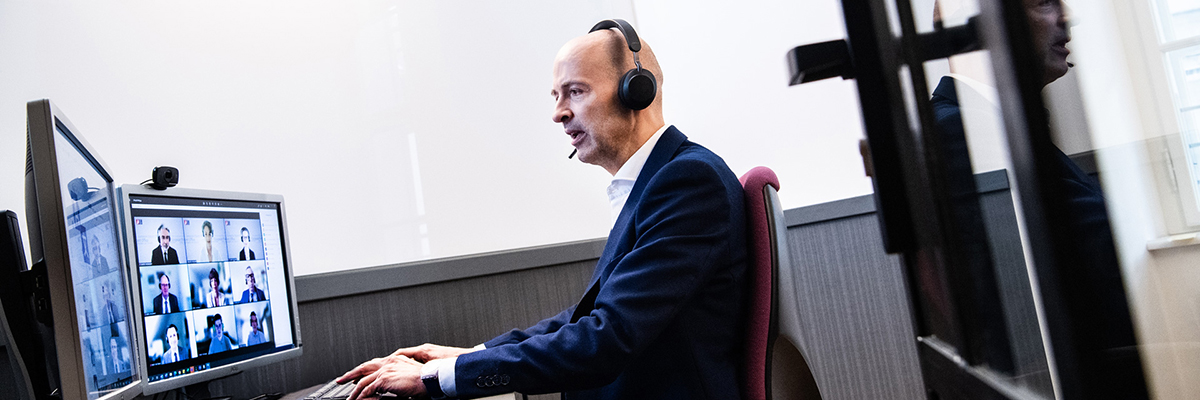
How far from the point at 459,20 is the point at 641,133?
34.9 inches

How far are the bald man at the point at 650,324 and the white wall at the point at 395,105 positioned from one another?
2.53 feet

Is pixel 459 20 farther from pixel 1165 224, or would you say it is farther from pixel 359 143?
pixel 1165 224

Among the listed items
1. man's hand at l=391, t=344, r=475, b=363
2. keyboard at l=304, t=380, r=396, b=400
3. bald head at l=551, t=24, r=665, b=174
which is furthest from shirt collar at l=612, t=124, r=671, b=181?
keyboard at l=304, t=380, r=396, b=400

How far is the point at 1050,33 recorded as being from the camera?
0.86 feet

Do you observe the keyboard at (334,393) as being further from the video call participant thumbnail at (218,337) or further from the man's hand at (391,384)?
the video call participant thumbnail at (218,337)

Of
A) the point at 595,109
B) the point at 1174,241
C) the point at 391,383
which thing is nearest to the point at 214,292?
the point at 391,383

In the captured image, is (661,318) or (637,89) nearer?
(661,318)

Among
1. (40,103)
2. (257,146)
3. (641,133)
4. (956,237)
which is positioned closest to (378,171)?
(257,146)

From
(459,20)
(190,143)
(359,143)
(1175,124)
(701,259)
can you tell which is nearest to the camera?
(1175,124)

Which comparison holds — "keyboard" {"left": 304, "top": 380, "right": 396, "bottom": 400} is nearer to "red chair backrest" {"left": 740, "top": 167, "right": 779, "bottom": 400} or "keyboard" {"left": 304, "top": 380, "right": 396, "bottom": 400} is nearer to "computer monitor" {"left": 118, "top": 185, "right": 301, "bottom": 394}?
"computer monitor" {"left": 118, "top": 185, "right": 301, "bottom": 394}

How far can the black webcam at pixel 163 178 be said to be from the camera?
1296 mm

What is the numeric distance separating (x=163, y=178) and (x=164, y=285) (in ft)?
0.67

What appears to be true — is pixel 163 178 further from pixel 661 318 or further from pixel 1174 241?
pixel 1174 241

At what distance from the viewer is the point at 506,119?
2.10 m
